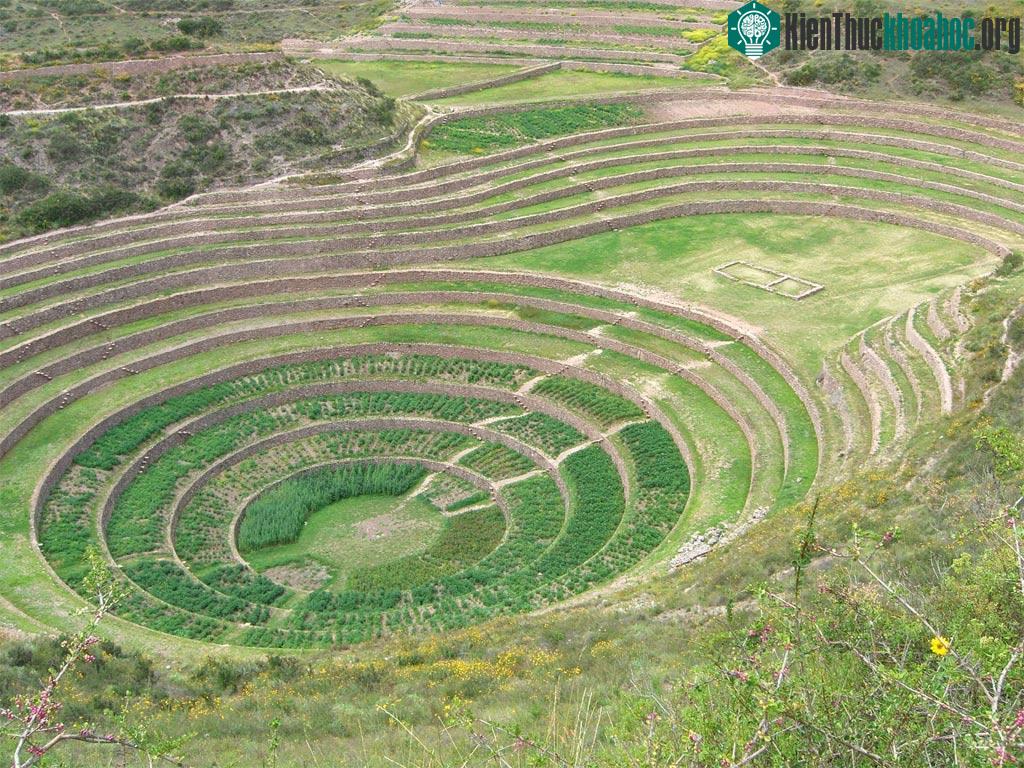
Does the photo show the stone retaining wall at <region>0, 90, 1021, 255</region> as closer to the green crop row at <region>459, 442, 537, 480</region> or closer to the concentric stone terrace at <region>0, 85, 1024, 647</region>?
the concentric stone terrace at <region>0, 85, 1024, 647</region>

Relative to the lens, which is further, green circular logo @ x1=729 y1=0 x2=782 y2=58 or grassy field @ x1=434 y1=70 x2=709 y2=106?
green circular logo @ x1=729 y1=0 x2=782 y2=58

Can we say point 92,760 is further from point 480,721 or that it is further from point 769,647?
point 769,647

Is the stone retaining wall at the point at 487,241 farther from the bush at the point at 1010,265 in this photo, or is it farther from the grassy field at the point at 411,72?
the grassy field at the point at 411,72

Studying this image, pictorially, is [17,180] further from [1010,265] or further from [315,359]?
[1010,265]

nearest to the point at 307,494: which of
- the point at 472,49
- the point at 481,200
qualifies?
the point at 481,200

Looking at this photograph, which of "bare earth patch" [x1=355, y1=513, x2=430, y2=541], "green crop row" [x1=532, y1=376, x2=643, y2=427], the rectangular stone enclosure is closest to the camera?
"bare earth patch" [x1=355, y1=513, x2=430, y2=541]

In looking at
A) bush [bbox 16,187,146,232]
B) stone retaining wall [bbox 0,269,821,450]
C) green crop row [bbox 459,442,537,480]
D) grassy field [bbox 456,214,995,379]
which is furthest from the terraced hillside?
green crop row [bbox 459,442,537,480]
